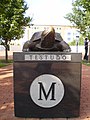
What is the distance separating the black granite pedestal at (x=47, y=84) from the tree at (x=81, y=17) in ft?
44.2

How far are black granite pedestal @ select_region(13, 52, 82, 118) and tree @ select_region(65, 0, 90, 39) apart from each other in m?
13.5

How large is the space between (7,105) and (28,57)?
1.52 meters

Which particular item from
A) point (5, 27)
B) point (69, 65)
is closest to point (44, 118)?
point (69, 65)

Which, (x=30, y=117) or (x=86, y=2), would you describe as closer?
(x=30, y=117)

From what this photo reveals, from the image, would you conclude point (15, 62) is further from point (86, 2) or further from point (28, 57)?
point (86, 2)

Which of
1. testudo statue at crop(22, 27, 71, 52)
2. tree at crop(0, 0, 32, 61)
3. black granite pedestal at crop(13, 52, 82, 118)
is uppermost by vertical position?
tree at crop(0, 0, 32, 61)

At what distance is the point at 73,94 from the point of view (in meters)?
4.69

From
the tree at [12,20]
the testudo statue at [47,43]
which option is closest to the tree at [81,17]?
the tree at [12,20]

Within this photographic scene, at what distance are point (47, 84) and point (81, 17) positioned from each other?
15.0m

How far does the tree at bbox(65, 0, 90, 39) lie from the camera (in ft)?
58.4

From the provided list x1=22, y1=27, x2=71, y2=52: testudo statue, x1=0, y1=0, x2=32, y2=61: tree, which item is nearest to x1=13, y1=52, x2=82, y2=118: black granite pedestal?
x1=22, y1=27, x2=71, y2=52: testudo statue

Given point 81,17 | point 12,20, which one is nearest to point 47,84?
point 12,20

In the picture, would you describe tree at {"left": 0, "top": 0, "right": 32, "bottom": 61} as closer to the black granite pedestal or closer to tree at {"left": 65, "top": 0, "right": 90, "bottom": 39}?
tree at {"left": 65, "top": 0, "right": 90, "bottom": 39}

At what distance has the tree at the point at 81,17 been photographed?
17803 mm
